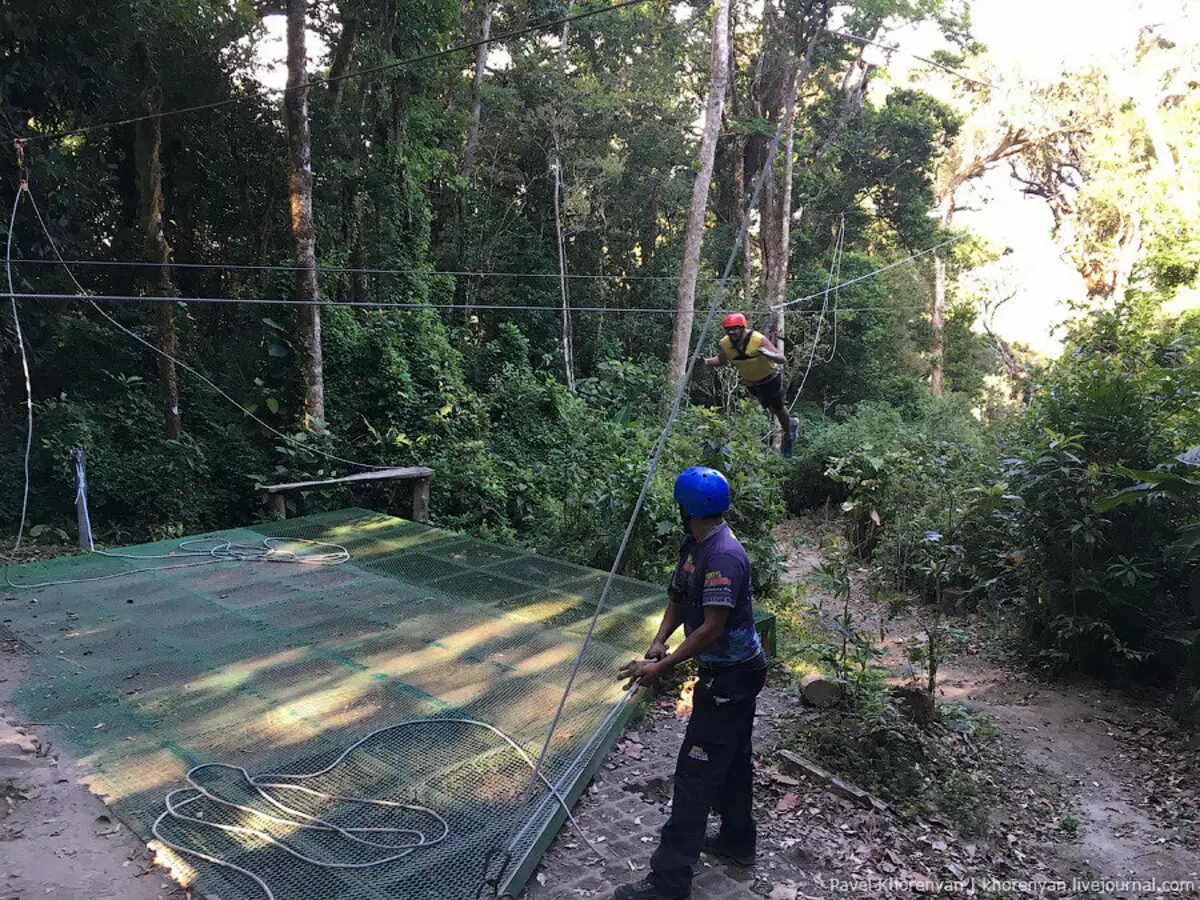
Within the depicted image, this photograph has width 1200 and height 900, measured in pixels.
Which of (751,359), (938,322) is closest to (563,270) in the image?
(938,322)

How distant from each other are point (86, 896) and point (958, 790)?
11.2 feet

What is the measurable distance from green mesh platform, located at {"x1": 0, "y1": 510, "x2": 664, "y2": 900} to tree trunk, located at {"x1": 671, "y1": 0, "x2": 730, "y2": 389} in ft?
27.9

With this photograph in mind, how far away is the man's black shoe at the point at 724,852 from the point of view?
2.88 meters

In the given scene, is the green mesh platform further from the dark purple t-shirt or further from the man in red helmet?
the man in red helmet

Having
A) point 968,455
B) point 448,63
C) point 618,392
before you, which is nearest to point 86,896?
point 968,455

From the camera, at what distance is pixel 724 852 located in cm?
292

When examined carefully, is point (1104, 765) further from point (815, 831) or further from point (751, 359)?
point (751, 359)

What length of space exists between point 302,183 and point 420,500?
394 centimetres

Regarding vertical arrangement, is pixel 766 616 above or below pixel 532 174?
below

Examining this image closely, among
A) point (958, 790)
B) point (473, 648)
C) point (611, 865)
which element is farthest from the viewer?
point (473, 648)

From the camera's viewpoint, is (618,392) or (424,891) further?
(618,392)

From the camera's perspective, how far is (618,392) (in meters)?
13.8

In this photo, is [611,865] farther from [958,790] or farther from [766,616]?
[766,616]

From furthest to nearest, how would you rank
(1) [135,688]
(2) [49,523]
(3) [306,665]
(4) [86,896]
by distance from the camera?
(2) [49,523], (3) [306,665], (1) [135,688], (4) [86,896]
